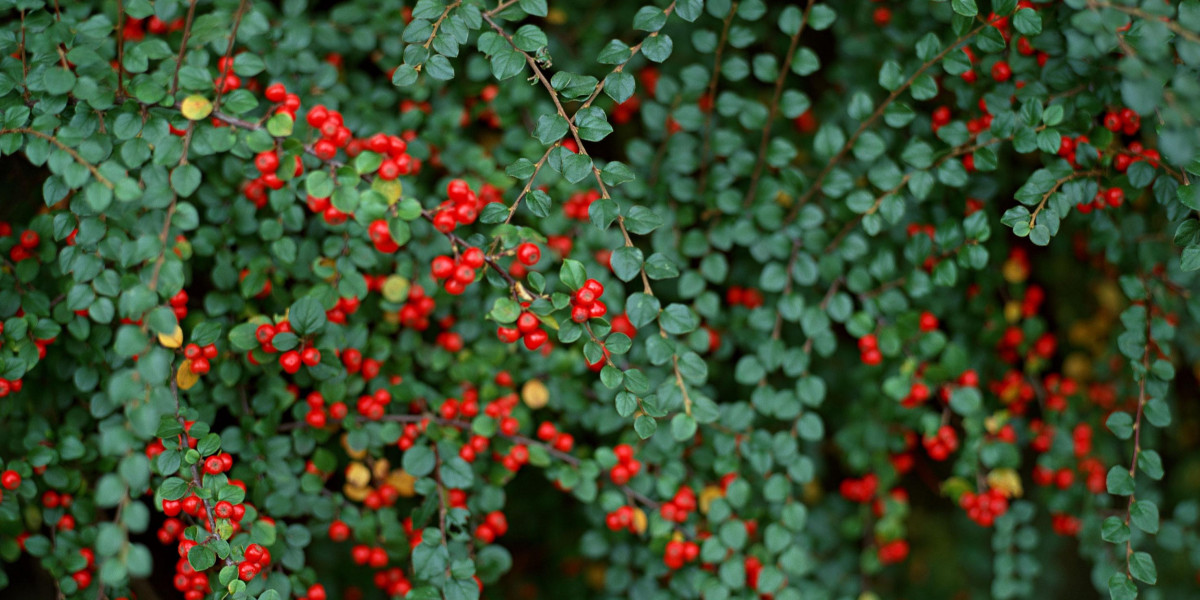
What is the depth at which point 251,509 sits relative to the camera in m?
1.12

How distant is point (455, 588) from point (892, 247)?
1.05 meters

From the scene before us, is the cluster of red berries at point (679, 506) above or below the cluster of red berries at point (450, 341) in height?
below

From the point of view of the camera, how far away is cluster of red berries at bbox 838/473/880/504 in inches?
65.7

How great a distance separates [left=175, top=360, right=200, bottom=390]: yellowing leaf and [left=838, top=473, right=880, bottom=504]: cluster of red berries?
1.30m

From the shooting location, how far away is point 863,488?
5.48ft

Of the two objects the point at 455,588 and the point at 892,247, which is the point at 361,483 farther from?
the point at 892,247

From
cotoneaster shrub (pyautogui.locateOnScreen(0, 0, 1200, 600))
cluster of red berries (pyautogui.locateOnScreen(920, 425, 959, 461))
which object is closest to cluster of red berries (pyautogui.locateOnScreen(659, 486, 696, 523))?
cotoneaster shrub (pyautogui.locateOnScreen(0, 0, 1200, 600))

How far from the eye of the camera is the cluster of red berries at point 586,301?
3.45 ft

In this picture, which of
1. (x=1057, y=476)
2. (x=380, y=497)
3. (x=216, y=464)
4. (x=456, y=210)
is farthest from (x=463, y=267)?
(x=1057, y=476)

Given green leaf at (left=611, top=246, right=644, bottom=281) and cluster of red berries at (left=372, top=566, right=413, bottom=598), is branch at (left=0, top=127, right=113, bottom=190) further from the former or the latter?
cluster of red berries at (left=372, top=566, right=413, bottom=598)

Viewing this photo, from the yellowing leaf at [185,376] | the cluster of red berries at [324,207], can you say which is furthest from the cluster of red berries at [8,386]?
the cluster of red berries at [324,207]

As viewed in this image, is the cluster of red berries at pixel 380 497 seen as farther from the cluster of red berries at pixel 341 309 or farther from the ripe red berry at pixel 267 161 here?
the ripe red berry at pixel 267 161

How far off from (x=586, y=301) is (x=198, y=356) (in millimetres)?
591

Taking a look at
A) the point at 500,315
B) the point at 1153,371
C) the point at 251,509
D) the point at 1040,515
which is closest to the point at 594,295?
the point at 500,315
